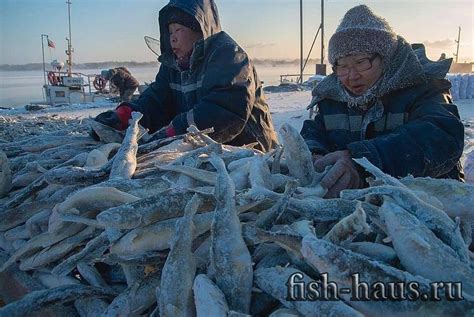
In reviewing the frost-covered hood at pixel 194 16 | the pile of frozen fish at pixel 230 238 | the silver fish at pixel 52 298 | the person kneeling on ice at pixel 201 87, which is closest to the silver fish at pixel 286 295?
the pile of frozen fish at pixel 230 238

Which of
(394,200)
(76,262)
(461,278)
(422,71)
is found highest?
(422,71)

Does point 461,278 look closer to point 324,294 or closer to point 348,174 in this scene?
point 324,294

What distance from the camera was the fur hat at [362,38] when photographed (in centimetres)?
259

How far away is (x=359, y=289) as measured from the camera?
1144 mm

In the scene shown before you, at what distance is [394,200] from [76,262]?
1066 mm

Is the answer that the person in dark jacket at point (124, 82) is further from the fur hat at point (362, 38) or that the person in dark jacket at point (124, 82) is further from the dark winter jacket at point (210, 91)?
the fur hat at point (362, 38)

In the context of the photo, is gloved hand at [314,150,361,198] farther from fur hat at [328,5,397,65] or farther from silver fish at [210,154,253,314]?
fur hat at [328,5,397,65]

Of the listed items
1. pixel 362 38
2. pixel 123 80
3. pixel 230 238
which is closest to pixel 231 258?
pixel 230 238

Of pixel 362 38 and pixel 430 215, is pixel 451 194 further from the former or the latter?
pixel 362 38

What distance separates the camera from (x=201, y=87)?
3639 millimetres

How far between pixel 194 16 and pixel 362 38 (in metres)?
1.62

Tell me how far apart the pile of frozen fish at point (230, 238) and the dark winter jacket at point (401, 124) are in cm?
52

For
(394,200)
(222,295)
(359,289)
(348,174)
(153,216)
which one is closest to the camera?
(359,289)

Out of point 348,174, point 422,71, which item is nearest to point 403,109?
point 422,71
